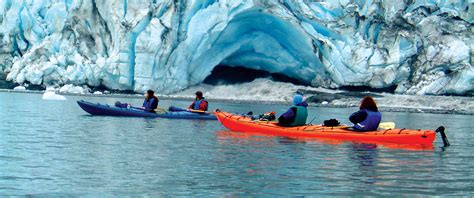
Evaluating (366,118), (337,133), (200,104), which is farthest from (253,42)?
(366,118)

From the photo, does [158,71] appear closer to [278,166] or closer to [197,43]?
[197,43]

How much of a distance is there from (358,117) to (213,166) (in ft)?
18.6

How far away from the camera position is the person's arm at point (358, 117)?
13.8 metres

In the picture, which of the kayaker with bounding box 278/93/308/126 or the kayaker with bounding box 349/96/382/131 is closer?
the kayaker with bounding box 349/96/382/131

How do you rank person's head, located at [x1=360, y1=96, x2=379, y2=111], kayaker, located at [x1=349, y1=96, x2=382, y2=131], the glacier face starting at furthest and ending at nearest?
1. the glacier face
2. kayaker, located at [x1=349, y1=96, x2=382, y2=131]
3. person's head, located at [x1=360, y1=96, x2=379, y2=111]

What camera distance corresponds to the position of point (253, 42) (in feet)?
131

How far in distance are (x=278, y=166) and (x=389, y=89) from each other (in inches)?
1291

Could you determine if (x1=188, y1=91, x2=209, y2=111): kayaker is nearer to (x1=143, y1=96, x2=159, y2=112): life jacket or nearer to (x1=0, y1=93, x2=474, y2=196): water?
(x1=143, y1=96, x2=159, y2=112): life jacket

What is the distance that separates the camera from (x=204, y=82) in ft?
143

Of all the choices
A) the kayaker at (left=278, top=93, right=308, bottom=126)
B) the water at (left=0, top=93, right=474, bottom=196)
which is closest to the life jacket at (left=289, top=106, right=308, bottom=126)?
the kayaker at (left=278, top=93, right=308, bottom=126)

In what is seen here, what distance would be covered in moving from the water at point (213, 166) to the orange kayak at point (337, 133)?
1.57 ft

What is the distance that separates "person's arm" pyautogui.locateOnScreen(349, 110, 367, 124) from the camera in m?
13.8

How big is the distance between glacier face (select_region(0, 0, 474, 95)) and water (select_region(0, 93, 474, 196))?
22.7 metres

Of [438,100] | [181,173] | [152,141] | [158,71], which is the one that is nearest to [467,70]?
[438,100]
